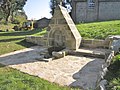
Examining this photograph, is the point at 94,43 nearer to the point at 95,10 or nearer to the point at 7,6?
the point at 95,10

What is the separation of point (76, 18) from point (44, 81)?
2321 centimetres

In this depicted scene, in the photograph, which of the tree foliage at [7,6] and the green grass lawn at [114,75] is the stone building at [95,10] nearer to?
the tree foliage at [7,6]

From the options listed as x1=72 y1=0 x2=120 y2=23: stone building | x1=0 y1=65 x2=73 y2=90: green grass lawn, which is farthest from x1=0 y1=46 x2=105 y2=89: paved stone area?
x1=72 y1=0 x2=120 y2=23: stone building

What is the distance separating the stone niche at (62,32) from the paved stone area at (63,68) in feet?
4.72

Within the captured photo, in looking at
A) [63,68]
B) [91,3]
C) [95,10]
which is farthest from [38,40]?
[91,3]

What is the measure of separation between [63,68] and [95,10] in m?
21.7

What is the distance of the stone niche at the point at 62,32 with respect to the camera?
12.5 metres

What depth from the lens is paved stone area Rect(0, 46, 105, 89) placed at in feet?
25.9

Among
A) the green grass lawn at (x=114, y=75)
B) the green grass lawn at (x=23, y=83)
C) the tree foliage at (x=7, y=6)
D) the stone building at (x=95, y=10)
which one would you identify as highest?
the tree foliage at (x=7, y=6)

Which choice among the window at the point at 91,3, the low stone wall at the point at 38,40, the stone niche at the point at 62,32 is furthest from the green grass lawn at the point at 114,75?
the window at the point at 91,3

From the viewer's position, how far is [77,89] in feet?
22.7

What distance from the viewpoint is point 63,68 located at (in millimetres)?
9406

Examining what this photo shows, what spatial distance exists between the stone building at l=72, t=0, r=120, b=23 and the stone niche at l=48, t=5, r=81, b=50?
16.9m

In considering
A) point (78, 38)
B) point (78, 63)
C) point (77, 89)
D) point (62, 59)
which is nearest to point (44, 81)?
point (77, 89)
